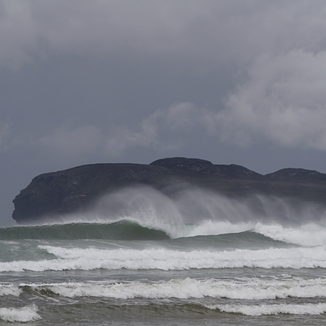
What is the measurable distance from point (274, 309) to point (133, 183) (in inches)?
3080

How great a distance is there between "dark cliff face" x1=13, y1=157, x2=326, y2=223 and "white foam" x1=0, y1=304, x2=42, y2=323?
67212mm

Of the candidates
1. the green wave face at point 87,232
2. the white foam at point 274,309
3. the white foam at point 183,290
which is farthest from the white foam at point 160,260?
the green wave face at point 87,232

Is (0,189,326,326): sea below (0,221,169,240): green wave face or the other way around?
below

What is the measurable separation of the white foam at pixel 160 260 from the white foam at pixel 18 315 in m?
6.47

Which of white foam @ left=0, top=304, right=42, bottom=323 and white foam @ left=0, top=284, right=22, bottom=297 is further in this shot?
white foam @ left=0, top=284, right=22, bottom=297

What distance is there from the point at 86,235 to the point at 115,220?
8.49 feet

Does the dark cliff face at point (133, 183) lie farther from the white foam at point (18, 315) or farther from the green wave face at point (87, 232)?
the white foam at point (18, 315)

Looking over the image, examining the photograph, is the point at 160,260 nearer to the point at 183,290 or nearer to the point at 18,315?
the point at 183,290

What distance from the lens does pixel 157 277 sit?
13922 millimetres

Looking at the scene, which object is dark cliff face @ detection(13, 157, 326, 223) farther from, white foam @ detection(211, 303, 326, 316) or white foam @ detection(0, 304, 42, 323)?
white foam @ detection(0, 304, 42, 323)

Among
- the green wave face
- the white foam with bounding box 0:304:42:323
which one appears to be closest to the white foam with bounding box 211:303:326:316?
the white foam with bounding box 0:304:42:323

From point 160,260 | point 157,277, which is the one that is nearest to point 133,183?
point 160,260

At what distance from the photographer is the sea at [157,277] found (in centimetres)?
896

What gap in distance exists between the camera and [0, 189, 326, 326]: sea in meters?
8.96
